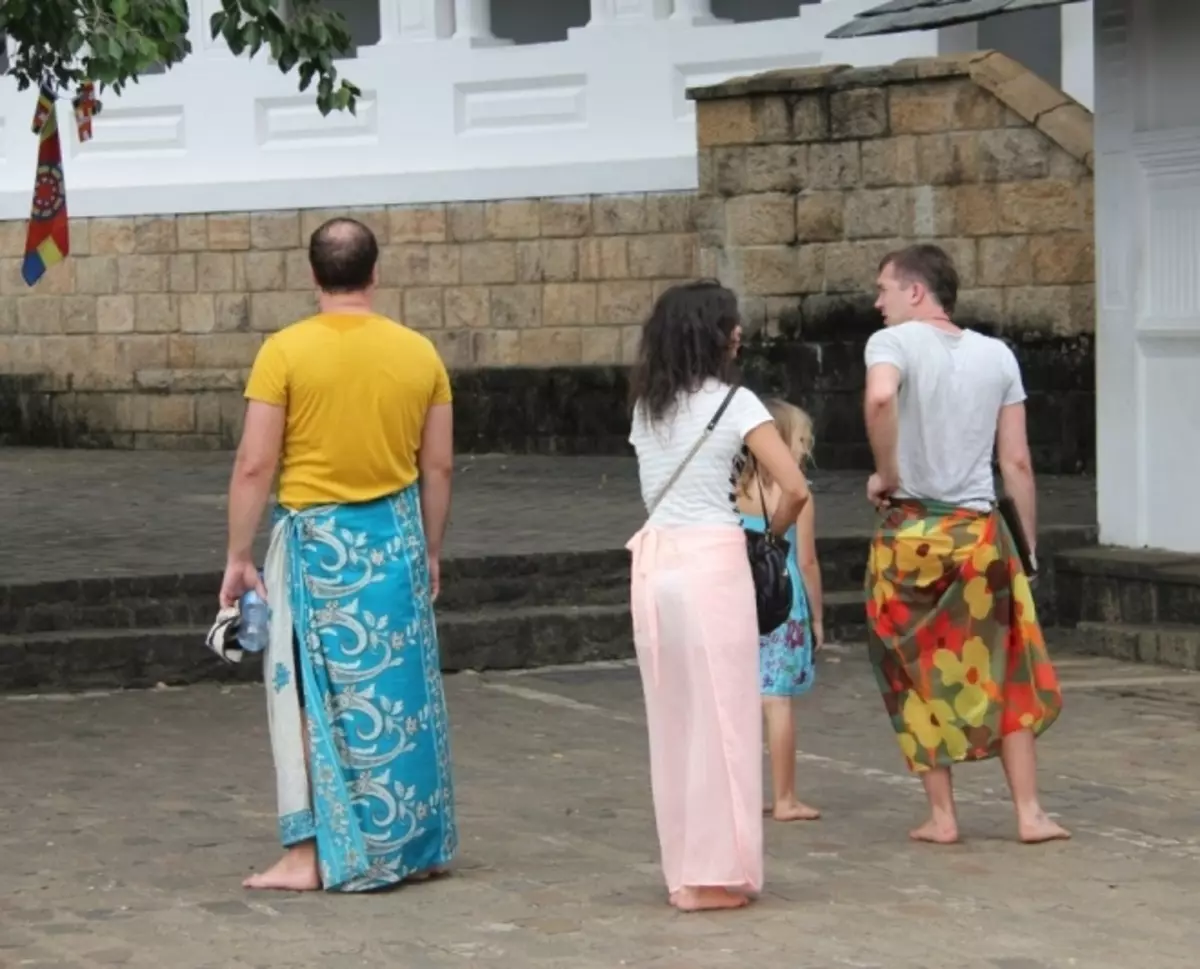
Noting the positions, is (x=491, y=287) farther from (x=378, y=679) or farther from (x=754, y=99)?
(x=378, y=679)

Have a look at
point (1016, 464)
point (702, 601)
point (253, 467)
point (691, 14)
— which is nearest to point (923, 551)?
point (1016, 464)

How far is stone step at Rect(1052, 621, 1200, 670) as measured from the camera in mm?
11930

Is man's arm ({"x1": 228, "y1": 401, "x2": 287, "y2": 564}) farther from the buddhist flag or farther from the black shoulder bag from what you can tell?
the buddhist flag

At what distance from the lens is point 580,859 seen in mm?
7898

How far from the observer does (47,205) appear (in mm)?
17453

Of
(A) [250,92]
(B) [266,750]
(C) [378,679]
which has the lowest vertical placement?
(B) [266,750]

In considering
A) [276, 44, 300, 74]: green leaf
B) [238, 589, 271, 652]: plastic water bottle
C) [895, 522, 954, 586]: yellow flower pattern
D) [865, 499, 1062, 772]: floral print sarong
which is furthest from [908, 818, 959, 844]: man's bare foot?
[276, 44, 300, 74]: green leaf

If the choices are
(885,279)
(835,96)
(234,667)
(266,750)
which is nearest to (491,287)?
(835,96)

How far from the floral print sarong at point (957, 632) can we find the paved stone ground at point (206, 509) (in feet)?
17.2

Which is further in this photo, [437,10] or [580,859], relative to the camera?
[437,10]

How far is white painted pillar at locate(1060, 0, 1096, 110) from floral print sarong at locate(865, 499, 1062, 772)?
1030 centimetres

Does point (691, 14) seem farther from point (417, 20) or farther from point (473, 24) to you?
point (417, 20)

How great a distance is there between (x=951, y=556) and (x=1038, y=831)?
0.79 meters

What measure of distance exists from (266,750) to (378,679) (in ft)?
8.71
